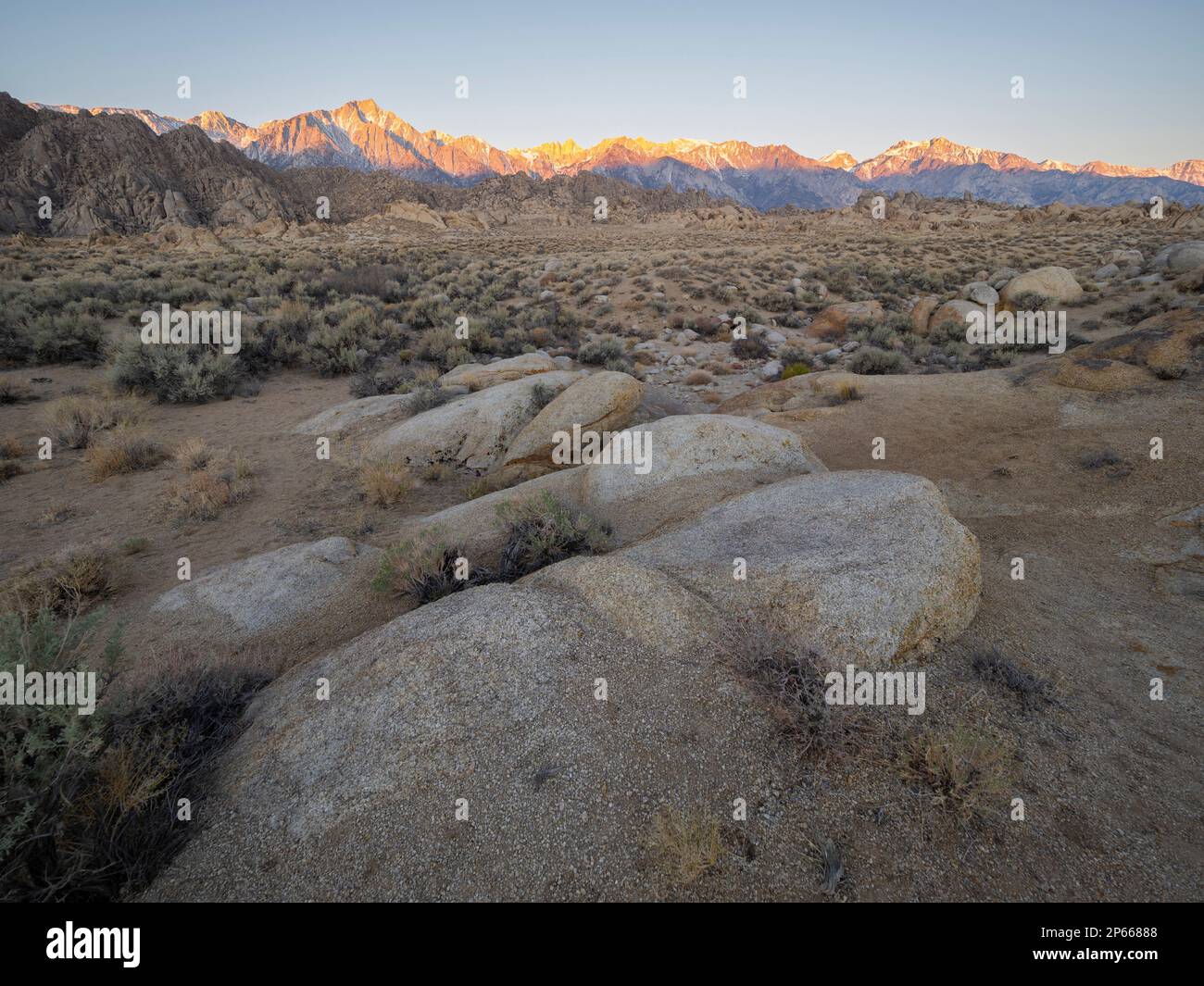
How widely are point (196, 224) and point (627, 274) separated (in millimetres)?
51150

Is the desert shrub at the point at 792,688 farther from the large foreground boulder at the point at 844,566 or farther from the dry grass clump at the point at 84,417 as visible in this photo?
the dry grass clump at the point at 84,417

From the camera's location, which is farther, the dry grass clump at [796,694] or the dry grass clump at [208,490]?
the dry grass clump at [208,490]

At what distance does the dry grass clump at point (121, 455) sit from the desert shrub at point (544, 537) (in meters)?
6.83

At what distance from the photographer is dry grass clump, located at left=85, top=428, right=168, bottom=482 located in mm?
7930

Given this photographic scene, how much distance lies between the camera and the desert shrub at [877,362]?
40.1 ft

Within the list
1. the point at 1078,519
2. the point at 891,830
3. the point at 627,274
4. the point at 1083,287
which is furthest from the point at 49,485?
the point at 1083,287

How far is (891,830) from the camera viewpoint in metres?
2.29

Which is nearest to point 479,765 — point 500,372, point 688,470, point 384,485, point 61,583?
point 688,470

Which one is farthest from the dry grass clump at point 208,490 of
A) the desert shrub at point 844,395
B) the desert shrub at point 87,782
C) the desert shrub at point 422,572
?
the desert shrub at point 844,395

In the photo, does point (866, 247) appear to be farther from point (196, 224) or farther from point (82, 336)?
point (196, 224)

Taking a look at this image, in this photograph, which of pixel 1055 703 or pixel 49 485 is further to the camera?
pixel 49 485

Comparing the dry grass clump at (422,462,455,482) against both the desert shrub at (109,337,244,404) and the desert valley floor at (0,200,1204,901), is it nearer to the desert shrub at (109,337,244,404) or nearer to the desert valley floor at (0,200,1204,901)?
the desert valley floor at (0,200,1204,901)

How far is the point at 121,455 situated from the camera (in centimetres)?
805

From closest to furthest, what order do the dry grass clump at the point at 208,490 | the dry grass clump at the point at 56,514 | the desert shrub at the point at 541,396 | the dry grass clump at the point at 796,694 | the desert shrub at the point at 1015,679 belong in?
the dry grass clump at the point at 796,694
the desert shrub at the point at 1015,679
the dry grass clump at the point at 56,514
the dry grass clump at the point at 208,490
the desert shrub at the point at 541,396
